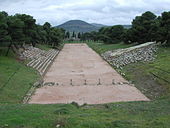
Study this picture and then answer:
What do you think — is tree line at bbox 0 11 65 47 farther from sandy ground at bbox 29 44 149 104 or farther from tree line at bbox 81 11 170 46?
tree line at bbox 81 11 170 46

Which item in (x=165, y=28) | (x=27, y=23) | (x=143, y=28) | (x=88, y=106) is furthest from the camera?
(x=143, y=28)

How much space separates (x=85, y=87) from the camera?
24453mm

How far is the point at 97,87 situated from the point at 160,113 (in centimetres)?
1329

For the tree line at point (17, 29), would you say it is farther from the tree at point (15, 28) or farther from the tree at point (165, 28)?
the tree at point (165, 28)

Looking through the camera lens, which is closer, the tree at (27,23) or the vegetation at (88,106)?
the vegetation at (88,106)

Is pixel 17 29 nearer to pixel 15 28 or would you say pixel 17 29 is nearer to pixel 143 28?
pixel 15 28

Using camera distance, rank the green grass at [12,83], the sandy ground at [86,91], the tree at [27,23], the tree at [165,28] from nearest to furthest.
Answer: the green grass at [12,83], the sandy ground at [86,91], the tree at [165,28], the tree at [27,23]

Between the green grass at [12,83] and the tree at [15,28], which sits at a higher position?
the tree at [15,28]

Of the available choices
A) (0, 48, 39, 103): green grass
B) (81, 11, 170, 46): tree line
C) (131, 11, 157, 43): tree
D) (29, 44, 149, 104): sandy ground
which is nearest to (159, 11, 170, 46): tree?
(81, 11, 170, 46): tree line

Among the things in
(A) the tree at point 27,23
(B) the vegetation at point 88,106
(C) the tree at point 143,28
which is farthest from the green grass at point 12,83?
(C) the tree at point 143,28

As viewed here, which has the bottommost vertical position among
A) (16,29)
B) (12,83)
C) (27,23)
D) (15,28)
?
(12,83)

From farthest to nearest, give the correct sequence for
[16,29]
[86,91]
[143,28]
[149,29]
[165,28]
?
[143,28]
[149,29]
[165,28]
[16,29]
[86,91]

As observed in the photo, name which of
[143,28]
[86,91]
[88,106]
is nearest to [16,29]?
[86,91]

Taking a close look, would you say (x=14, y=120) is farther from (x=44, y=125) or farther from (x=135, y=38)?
(x=135, y=38)
